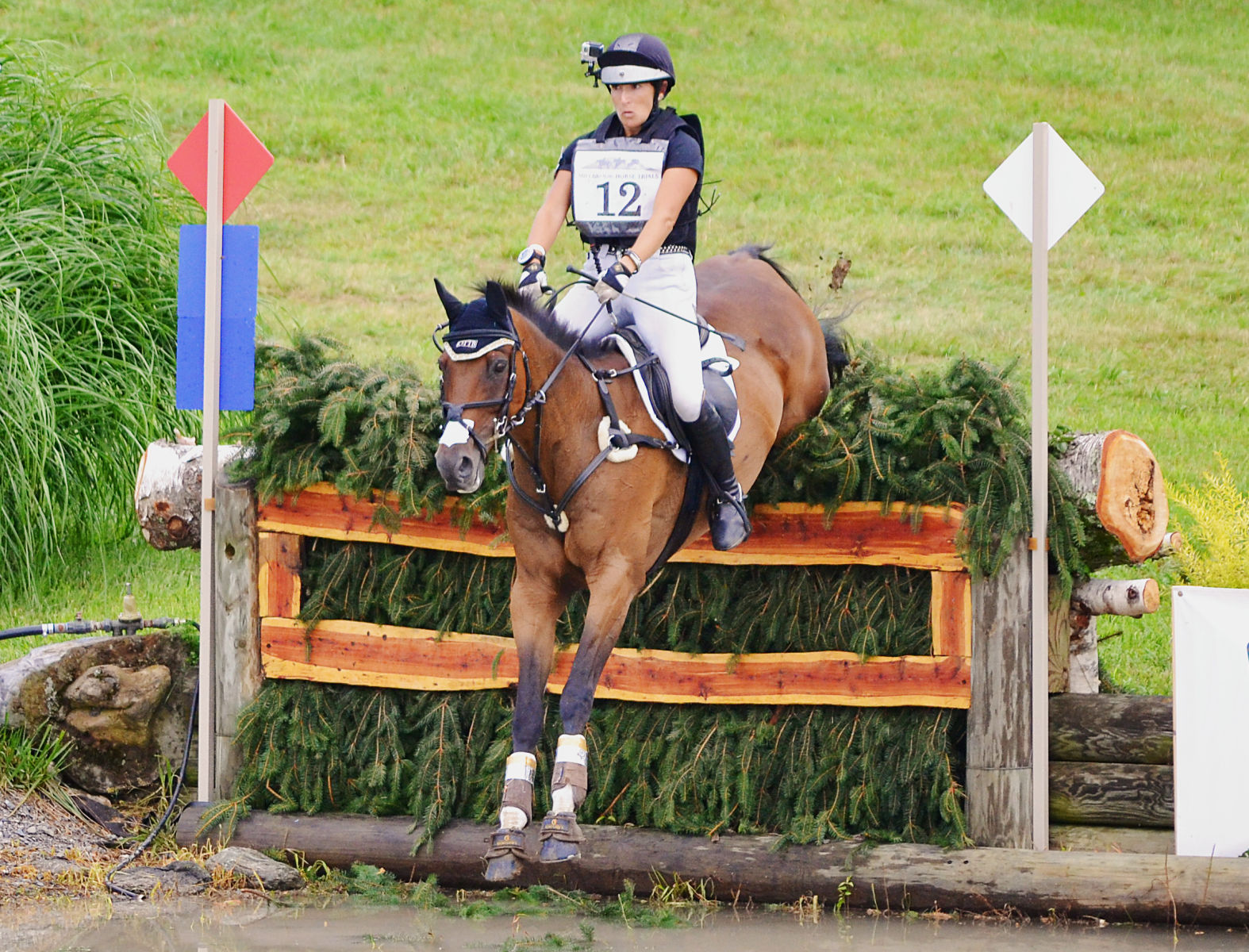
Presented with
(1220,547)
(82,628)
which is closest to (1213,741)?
(1220,547)

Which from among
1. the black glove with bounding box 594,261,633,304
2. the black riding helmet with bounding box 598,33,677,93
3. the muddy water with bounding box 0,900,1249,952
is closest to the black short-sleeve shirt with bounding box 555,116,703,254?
the black riding helmet with bounding box 598,33,677,93

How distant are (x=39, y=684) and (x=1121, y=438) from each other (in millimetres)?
5004

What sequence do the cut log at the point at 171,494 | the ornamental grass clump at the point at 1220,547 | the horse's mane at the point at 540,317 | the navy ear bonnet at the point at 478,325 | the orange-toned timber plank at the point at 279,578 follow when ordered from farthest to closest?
the cut log at the point at 171,494, the orange-toned timber plank at the point at 279,578, the ornamental grass clump at the point at 1220,547, the horse's mane at the point at 540,317, the navy ear bonnet at the point at 478,325

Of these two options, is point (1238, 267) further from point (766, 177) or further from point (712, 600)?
point (712, 600)

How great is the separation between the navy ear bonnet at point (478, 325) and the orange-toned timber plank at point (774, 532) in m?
1.78

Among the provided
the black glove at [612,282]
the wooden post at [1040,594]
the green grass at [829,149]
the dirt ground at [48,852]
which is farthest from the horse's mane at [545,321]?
the green grass at [829,149]

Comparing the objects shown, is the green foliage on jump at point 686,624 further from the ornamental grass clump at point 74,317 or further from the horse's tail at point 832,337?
the ornamental grass clump at point 74,317

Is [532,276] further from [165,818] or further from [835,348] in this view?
[165,818]

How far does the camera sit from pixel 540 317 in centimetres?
557

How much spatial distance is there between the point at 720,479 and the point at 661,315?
2.19 feet

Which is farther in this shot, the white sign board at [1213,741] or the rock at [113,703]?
the rock at [113,703]

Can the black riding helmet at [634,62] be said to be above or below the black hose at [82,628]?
above

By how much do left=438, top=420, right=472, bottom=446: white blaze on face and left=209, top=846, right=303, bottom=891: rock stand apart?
2.63 metres

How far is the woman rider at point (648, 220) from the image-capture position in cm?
569
